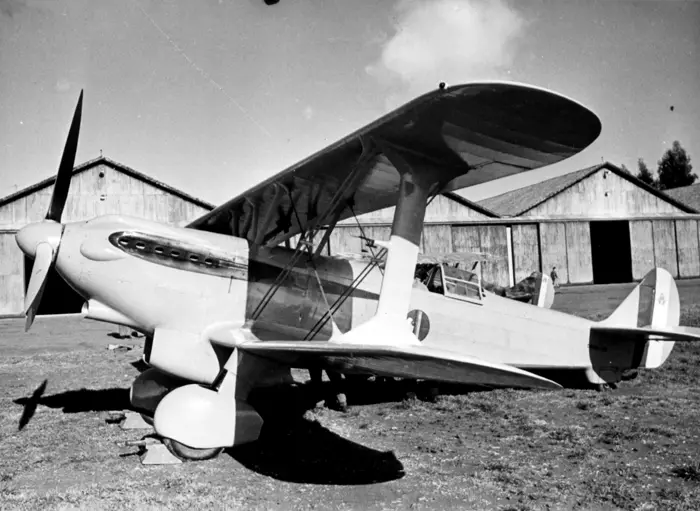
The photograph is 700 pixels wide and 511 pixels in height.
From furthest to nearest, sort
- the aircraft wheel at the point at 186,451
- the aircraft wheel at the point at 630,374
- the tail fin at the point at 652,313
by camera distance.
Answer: the aircraft wheel at the point at 630,374, the tail fin at the point at 652,313, the aircraft wheel at the point at 186,451

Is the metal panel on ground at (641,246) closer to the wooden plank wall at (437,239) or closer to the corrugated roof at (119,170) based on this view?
the wooden plank wall at (437,239)

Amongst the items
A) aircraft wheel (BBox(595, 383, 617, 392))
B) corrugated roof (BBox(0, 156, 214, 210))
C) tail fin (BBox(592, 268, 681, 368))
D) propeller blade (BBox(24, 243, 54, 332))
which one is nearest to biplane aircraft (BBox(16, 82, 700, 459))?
propeller blade (BBox(24, 243, 54, 332))

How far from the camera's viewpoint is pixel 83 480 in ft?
13.7

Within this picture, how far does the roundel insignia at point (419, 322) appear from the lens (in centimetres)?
591

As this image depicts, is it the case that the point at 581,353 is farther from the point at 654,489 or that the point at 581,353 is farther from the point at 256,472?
the point at 256,472

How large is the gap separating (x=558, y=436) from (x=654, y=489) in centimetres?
131

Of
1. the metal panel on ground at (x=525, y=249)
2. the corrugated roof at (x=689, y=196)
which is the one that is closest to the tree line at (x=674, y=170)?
the corrugated roof at (x=689, y=196)

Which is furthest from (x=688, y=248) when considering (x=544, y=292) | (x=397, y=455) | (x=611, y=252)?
(x=397, y=455)

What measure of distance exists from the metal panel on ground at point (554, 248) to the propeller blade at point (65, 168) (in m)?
23.8

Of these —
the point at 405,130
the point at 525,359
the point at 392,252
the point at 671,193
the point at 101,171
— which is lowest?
the point at 525,359

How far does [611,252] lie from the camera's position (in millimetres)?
31672

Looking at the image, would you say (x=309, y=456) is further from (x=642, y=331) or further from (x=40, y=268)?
(x=642, y=331)

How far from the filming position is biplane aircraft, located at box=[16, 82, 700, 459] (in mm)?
3730

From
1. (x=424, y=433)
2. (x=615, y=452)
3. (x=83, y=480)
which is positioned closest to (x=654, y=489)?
(x=615, y=452)
